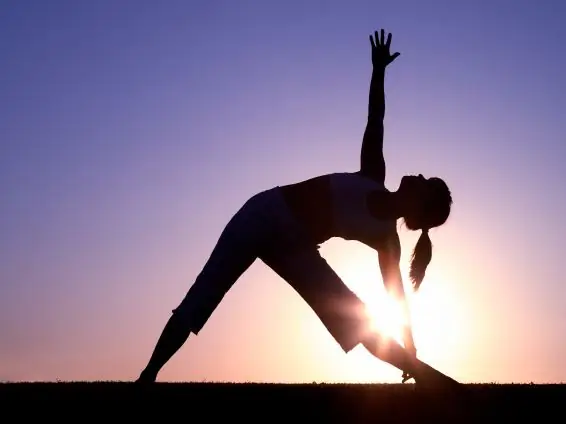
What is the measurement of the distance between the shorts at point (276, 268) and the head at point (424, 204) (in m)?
0.63

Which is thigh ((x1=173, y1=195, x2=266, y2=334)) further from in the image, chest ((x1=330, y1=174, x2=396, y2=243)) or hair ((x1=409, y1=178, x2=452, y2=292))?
hair ((x1=409, y1=178, x2=452, y2=292))

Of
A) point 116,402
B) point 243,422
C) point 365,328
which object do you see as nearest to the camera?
point 243,422

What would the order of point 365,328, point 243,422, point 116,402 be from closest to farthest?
1. point 243,422
2. point 116,402
3. point 365,328

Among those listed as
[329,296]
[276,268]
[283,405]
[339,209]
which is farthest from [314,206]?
[283,405]

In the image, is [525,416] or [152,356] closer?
[525,416]

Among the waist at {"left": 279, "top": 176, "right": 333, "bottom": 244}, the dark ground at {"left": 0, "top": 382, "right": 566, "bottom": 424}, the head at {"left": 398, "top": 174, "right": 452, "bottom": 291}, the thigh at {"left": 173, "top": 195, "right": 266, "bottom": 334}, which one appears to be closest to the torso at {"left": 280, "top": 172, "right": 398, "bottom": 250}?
the waist at {"left": 279, "top": 176, "right": 333, "bottom": 244}

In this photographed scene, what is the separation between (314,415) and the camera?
487cm

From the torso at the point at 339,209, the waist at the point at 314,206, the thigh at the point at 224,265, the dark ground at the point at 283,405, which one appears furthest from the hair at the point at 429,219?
the thigh at the point at 224,265

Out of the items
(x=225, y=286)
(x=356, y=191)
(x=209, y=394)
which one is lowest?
(x=209, y=394)

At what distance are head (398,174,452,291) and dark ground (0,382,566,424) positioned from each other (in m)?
1.10

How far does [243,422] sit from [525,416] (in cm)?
166

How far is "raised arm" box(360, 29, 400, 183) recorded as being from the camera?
19.5 feet

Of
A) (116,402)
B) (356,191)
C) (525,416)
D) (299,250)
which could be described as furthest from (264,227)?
(525,416)

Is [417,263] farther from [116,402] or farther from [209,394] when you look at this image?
[116,402]
